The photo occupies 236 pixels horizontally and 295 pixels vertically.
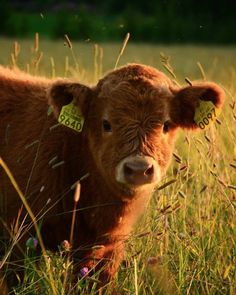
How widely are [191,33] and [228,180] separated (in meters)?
35.2

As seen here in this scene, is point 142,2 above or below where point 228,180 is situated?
below

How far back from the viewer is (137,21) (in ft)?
135

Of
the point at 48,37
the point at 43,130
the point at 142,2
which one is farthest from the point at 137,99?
the point at 142,2

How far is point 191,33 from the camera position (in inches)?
1591

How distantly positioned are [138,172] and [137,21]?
122 ft

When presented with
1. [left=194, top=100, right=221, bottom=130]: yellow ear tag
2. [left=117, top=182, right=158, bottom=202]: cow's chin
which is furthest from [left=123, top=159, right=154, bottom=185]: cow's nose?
[left=194, top=100, right=221, bottom=130]: yellow ear tag

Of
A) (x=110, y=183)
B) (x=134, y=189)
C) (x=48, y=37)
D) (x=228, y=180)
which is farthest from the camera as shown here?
(x=48, y=37)

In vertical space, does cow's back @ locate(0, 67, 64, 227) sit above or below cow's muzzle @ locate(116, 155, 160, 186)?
below

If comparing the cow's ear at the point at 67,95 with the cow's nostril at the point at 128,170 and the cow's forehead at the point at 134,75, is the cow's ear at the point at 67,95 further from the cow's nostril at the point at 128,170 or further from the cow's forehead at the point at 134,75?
the cow's nostril at the point at 128,170

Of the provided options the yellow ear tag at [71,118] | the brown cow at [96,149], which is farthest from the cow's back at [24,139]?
the yellow ear tag at [71,118]

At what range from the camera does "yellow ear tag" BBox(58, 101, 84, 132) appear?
16.2 feet

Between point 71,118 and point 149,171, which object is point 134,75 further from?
point 149,171

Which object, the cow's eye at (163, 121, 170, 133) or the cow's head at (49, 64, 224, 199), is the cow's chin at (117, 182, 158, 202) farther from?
the cow's eye at (163, 121, 170, 133)

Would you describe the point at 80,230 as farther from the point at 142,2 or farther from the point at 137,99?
the point at 142,2
